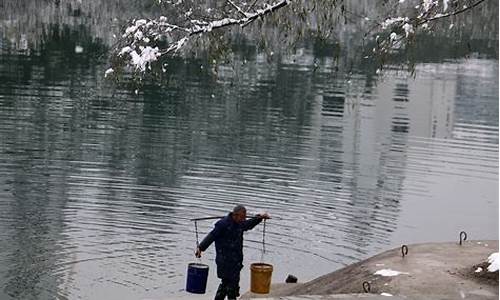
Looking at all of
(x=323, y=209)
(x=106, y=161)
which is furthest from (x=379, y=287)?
(x=106, y=161)

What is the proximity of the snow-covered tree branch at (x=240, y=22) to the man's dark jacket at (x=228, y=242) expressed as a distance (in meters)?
2.30

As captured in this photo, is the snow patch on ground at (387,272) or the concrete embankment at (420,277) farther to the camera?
the snow patch on ground at (387,272)

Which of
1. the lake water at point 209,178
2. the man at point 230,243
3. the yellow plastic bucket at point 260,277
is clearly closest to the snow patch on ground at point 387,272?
the yellow plastic bucket at point 260,277

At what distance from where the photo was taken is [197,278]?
12.5m

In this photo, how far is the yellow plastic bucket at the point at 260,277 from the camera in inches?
495

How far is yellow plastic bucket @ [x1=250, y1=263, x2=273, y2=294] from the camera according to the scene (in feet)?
41.2

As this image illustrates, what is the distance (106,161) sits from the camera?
1100 inches

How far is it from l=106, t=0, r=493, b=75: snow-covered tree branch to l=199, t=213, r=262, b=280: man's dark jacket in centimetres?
230

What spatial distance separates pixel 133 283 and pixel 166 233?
383 cm

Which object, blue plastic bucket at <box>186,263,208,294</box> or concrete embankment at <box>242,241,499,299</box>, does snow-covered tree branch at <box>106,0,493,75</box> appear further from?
concrete embankment at <box>242,241,499,299</box>

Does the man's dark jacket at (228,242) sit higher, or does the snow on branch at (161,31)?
the snow on branch at (161,31)

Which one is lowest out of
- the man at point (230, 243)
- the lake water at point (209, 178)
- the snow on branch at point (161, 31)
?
the lake water at point (209, 178)

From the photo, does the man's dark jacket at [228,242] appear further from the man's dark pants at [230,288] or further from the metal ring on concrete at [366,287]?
the metal ring on concrete at [366,287]

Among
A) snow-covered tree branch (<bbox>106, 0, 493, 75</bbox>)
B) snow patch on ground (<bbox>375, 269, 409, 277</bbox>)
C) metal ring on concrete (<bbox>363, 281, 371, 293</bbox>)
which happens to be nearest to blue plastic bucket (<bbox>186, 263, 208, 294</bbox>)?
metal ring on concrete (<bbox>363, 281, 371, 293</bbox>)
